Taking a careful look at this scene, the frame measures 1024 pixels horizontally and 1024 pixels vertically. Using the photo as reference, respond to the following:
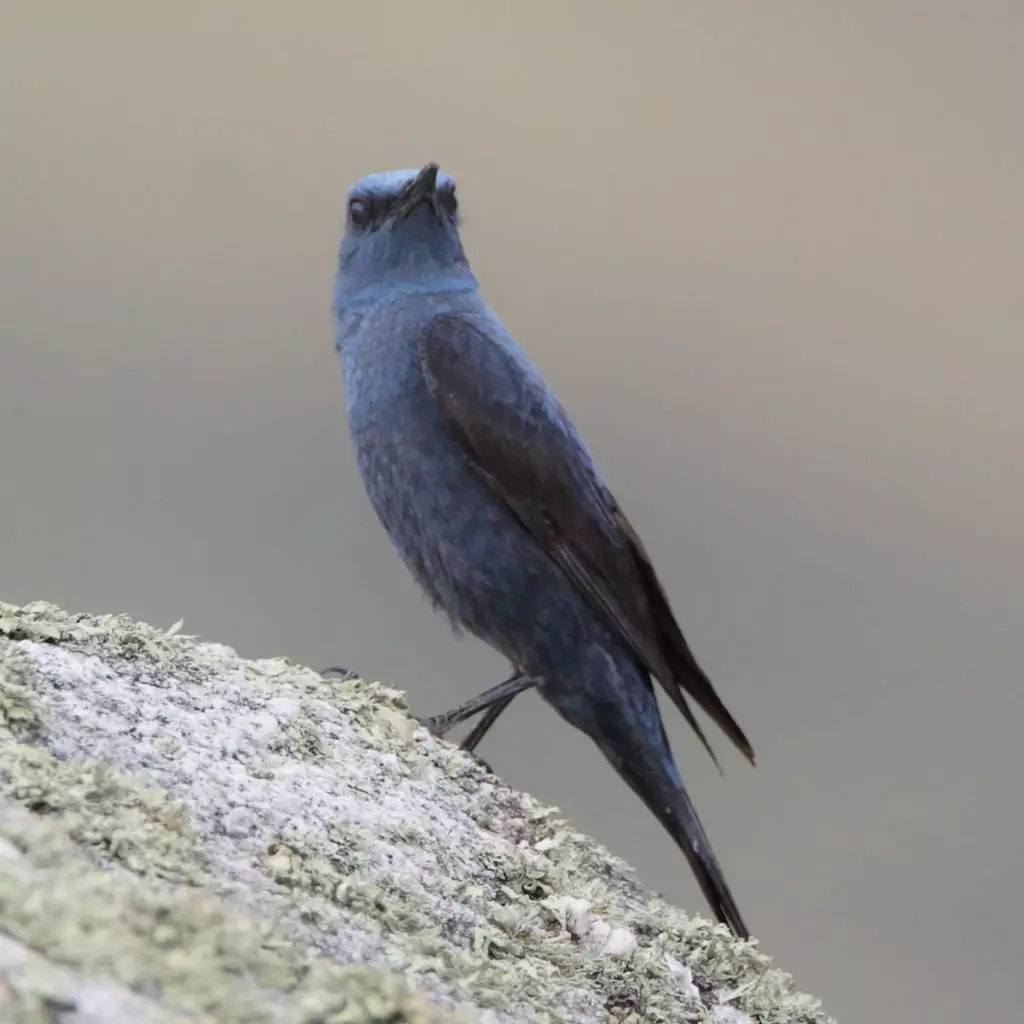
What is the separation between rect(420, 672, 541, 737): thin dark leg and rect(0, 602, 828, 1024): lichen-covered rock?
157 mm

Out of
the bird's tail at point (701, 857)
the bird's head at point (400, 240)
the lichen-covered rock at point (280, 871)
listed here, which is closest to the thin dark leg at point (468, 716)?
the lichen-covered rock at point (280, 871)

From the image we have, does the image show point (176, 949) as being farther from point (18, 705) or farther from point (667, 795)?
point (667, 795)

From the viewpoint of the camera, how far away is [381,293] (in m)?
2.77

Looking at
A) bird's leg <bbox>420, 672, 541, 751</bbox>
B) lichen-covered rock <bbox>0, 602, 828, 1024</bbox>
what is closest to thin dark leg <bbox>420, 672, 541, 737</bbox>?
bird's leg <bbox>420, 672, 541, 751</bbox>

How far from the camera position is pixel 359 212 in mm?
2855

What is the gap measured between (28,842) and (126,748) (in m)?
0.36

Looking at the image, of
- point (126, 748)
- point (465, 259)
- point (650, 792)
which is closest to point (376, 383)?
point (465, 259)

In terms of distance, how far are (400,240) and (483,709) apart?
3.44ft

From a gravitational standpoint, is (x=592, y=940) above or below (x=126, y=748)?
above

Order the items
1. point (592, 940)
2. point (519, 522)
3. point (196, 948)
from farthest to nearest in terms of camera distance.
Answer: point (519, 522) < point (592, 940) < point (196, 948)

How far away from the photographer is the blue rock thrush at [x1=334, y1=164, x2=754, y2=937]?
8.44 ft

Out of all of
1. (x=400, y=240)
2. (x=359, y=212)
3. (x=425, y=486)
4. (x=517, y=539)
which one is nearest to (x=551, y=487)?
(x=517, y=539)

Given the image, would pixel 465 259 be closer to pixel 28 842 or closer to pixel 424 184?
pixel 424 184

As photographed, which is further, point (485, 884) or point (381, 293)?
point (381, 293)
